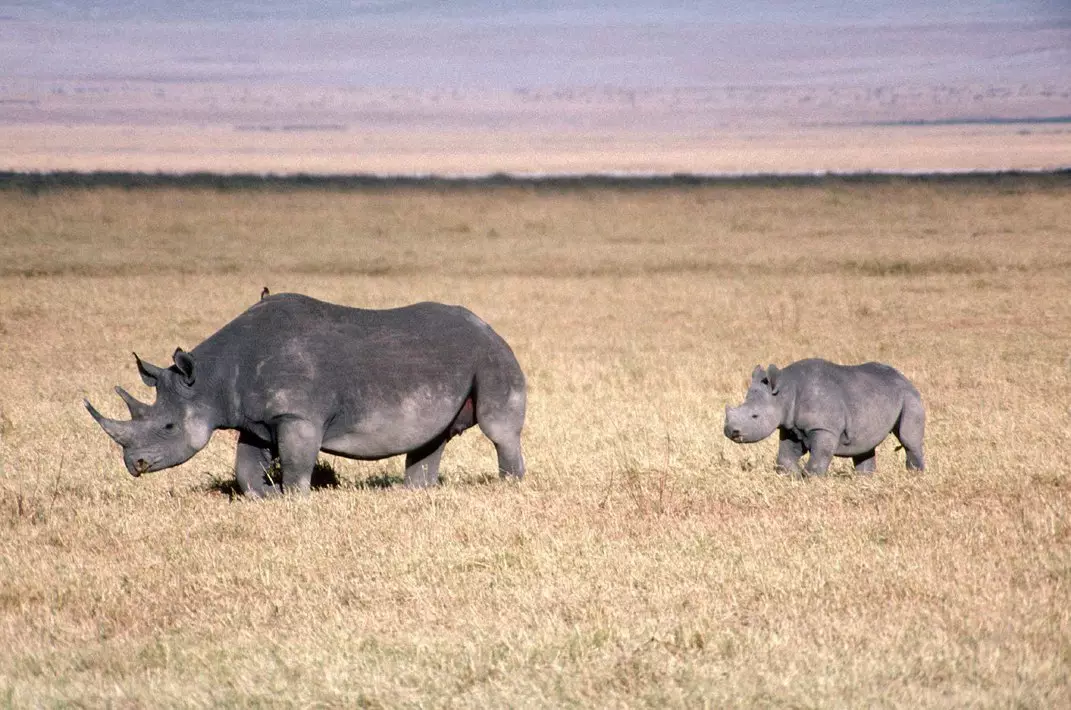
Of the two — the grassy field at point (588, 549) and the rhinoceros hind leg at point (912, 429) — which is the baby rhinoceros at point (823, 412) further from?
the grassy field at point (588, 549)

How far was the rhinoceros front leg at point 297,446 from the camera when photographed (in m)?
9.91

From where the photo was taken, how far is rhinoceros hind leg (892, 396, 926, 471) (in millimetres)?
11133

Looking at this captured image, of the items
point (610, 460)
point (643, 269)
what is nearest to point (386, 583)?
point (610, 460)

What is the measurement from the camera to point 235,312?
78.0 ft

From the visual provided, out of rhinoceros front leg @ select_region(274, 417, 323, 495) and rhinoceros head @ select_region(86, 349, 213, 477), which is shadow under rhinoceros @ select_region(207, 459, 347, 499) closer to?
rhinoceros front leg @ select_region(274, 417, 323, 495)

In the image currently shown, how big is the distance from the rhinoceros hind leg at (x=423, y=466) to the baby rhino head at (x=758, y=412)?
199cm

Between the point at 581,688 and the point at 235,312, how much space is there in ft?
58.4

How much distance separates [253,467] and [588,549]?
268 cm

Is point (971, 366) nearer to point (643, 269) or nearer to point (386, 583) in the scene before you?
point (386, 583)

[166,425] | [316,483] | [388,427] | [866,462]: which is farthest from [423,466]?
[866,462]

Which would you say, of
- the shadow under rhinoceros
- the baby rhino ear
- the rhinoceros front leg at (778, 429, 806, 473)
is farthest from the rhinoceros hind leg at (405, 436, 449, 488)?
the rhinoceros front leg at (778, 429, 806, 473)

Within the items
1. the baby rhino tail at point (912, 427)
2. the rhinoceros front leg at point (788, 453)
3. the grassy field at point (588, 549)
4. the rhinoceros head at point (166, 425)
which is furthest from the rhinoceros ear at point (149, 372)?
the baby rhino tail at point (912, 427)

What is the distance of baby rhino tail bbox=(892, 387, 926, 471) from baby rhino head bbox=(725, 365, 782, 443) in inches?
41.3

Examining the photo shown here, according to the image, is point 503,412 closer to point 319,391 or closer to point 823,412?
point 319,391
